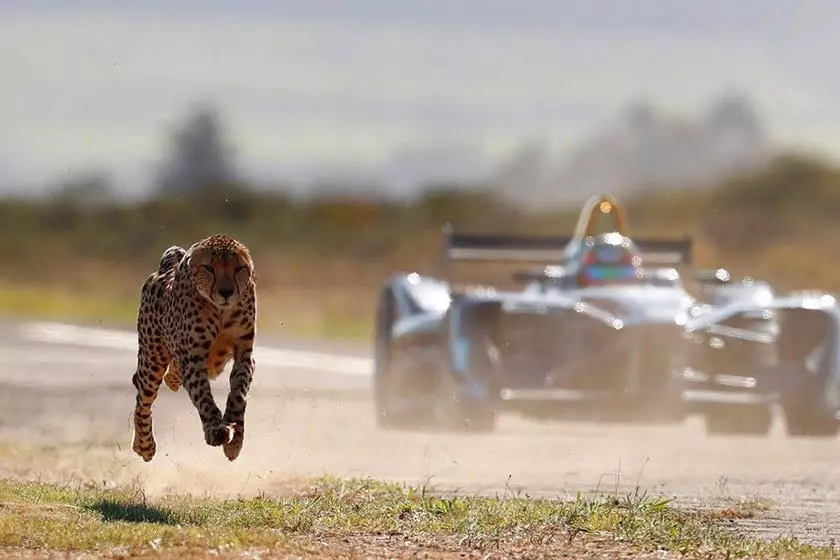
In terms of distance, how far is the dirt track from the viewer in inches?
583

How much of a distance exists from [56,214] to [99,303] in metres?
7.33

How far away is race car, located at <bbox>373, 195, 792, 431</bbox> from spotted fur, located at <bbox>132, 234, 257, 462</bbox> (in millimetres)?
5512

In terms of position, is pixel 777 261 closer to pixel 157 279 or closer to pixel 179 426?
pixel 179 426

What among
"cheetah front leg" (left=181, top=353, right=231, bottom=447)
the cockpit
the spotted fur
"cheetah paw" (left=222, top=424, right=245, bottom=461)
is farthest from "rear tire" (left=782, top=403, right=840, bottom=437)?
"cheetah paw" (left=222, top=424, right=245, bottom=461)

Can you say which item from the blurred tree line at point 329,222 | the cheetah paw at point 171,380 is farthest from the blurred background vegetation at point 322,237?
the cheetah paw at point 171,380

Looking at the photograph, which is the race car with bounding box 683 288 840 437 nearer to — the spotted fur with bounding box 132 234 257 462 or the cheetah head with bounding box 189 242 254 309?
the spotted fur with bounding box 132 234 257 462

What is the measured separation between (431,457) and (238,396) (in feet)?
16.7

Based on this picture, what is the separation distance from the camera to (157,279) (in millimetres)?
13945

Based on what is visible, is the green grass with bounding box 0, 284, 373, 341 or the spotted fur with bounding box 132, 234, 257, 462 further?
the green grass with bounding box 0, 284, 373, 341

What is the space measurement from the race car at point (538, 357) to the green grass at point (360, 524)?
15.3ft

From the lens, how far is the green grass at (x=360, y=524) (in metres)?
11.1

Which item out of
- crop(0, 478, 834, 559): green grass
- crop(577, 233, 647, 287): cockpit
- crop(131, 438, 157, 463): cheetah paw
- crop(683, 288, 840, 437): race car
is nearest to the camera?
crop(0, 478, 834, 559): green grass

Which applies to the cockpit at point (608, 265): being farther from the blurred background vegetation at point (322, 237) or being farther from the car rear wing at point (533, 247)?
the blurred background vegetation at point (322, 237)

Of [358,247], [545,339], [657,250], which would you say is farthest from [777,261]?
Result: [545,339]
